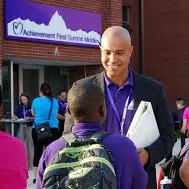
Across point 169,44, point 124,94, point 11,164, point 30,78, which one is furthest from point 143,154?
point 169,44

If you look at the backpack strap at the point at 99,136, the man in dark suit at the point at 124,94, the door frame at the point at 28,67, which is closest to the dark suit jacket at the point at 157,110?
the man in dark suit at the point at 124,94

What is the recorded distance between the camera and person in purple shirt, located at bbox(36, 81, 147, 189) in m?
2.58

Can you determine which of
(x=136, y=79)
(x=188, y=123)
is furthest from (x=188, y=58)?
(x=136, y=79)

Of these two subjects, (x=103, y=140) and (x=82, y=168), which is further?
(x=103, y=140)

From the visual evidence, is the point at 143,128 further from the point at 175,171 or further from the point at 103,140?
the point at 103,140

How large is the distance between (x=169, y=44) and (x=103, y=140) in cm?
2342

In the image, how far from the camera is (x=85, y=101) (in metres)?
2.64

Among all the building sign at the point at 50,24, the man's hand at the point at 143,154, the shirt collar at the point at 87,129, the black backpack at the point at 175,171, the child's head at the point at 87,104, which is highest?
the building sign at the point at 50,24

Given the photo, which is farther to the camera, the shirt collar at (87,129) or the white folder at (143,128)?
the white folder at (143,128)

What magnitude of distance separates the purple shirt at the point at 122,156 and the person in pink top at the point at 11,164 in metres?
0.32

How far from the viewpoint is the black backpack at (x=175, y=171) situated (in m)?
3.45

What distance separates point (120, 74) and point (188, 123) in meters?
9.32

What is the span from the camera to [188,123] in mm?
12648

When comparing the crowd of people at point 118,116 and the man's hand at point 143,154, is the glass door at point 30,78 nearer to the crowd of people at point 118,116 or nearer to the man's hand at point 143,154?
the crowd of people at point 118,116
